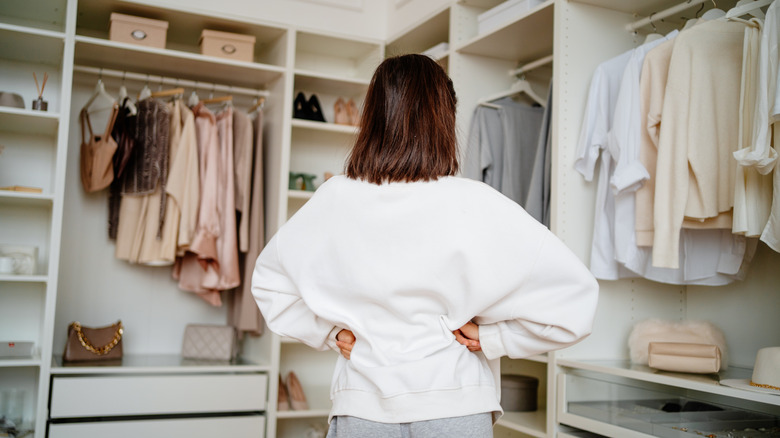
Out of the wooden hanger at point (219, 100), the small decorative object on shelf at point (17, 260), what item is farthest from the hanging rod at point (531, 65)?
the small decorative object on shelf at point (17, 260)

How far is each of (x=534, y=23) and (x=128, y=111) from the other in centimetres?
191

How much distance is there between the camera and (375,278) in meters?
1.29

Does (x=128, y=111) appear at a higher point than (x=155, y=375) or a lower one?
higher

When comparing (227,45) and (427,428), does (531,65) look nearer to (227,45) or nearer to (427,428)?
(227,45)

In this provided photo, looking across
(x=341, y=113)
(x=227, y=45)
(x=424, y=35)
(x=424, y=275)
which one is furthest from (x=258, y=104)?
(x=424, y=275)

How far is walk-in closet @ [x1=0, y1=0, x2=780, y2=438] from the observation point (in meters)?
2.27

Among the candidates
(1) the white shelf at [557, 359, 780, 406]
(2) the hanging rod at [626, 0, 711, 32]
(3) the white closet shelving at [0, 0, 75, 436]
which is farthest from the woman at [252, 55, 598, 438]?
(3) the white closet shelving at [0, 0, 75, 436]

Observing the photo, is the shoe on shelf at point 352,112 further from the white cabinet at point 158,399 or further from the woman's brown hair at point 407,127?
the woman's brown hair at point 407,127

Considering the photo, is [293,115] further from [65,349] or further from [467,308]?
[467,308]

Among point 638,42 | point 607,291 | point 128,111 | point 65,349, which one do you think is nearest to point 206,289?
point 65,349

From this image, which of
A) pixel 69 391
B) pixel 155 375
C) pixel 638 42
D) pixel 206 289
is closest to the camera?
pixel 638 42

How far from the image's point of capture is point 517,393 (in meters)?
2.91

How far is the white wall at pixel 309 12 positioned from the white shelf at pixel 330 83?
0.23 m

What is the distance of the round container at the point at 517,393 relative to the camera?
289cm
